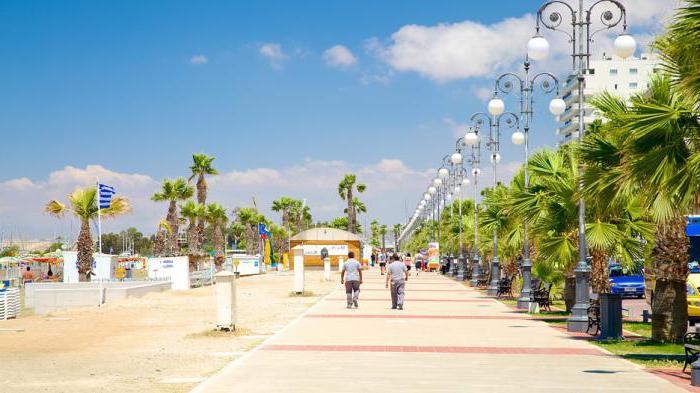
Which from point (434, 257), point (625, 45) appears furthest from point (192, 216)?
point (625, 45)

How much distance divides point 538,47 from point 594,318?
5946mm

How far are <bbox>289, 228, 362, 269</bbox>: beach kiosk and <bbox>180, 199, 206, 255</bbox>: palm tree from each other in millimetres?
10284

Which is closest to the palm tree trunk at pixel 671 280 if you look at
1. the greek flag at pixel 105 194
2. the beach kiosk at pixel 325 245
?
the greek flag at pixel 105 194

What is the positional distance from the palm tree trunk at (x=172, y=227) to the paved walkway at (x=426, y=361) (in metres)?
47.8

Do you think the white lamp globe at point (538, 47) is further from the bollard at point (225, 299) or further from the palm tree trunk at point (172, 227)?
the palm tree trunk at point (172, 227)

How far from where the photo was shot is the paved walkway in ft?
33.3

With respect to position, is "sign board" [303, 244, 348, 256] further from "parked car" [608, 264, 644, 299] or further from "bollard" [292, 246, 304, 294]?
"parked car" [608, 264, 644, 299]

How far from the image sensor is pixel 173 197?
67.1 m

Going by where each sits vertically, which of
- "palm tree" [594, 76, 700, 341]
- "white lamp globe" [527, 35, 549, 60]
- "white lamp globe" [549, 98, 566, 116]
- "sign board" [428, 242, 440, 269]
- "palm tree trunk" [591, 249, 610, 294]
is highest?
"white lamp globe" [527, 35, 549, 60]

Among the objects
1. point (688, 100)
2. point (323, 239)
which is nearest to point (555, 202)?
point (688, 100)

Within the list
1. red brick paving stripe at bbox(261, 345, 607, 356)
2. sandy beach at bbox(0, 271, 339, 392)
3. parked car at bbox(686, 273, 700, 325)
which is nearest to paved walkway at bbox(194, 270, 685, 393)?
red brick paving stripe at bbox(261, 345, 607, 356)

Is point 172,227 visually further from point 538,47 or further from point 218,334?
point 538,47

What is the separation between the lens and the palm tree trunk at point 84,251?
113 ft

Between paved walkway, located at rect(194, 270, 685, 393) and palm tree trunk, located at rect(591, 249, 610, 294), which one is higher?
palm tree trunk, located at rect(591, 249, 610, 294)
